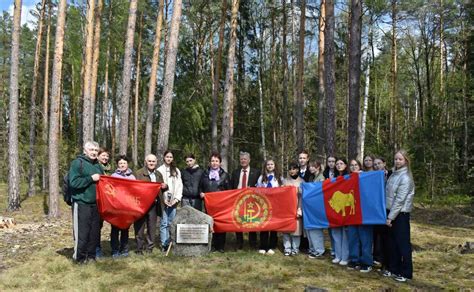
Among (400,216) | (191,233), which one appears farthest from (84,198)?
(400,216)

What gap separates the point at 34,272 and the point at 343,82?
2296 centimetres

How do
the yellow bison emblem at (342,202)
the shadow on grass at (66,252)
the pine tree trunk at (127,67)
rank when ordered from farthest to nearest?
the pine tree trunk at (127,67), the shadow on grass at (66,252), the yellow bison emblem at (342,202)

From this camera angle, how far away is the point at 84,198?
6.86 meters

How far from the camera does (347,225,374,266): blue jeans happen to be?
6.61 meters

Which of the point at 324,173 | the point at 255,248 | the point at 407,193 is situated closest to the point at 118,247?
the point at 255,248

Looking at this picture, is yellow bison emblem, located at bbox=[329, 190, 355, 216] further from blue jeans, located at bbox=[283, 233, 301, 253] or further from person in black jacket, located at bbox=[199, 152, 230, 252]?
person in black jacket, located at bbox=[199, 152, 230, 252]

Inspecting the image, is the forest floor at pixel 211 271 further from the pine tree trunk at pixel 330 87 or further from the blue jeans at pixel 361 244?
the pine tree trunk at pixel 330 87

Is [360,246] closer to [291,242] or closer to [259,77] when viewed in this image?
[291,242]

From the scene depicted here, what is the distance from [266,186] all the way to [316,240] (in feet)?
4.27

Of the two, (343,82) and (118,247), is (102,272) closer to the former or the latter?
(118,247)

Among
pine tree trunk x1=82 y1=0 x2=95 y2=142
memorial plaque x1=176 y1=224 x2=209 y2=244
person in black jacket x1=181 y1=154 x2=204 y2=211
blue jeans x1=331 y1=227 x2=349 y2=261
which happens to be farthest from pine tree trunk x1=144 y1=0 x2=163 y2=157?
blue jeans x1=331 y1=227 x2=349 y2=261

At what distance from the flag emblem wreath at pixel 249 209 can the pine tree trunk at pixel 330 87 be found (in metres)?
3.26

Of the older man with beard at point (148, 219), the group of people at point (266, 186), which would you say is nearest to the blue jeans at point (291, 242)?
the group of people at point (266, 186)

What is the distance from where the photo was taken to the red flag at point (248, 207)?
780cm
